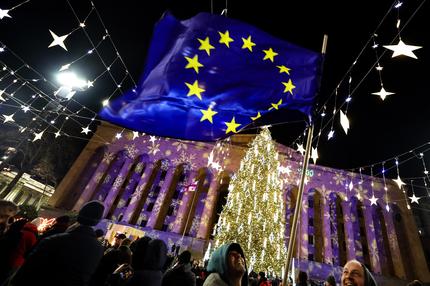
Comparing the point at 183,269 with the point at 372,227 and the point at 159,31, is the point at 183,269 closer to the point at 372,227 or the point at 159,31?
the point at 159,31

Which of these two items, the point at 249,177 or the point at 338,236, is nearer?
the point at 249,177

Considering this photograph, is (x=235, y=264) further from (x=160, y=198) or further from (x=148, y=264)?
(x=160, y=198)

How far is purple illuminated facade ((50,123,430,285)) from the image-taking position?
858 inches

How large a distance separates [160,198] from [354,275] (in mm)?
23029

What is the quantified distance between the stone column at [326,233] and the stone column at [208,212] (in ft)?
38.1

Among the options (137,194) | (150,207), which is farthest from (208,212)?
(137,194)

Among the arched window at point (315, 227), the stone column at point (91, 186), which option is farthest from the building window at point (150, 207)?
the arched window at point (315, 227)

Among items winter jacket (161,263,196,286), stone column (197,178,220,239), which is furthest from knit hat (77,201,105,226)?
stone column (197,178,220,239)

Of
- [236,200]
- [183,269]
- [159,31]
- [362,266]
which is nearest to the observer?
[362,266]

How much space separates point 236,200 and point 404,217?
23.9 m

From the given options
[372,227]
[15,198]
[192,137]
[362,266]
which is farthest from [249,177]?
[15,198]

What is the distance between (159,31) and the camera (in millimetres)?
3926

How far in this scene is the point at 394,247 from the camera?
21906mm

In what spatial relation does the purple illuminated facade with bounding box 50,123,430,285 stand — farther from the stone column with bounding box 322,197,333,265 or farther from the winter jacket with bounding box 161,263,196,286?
the winter jacket with bounding box 161,263,196,286
